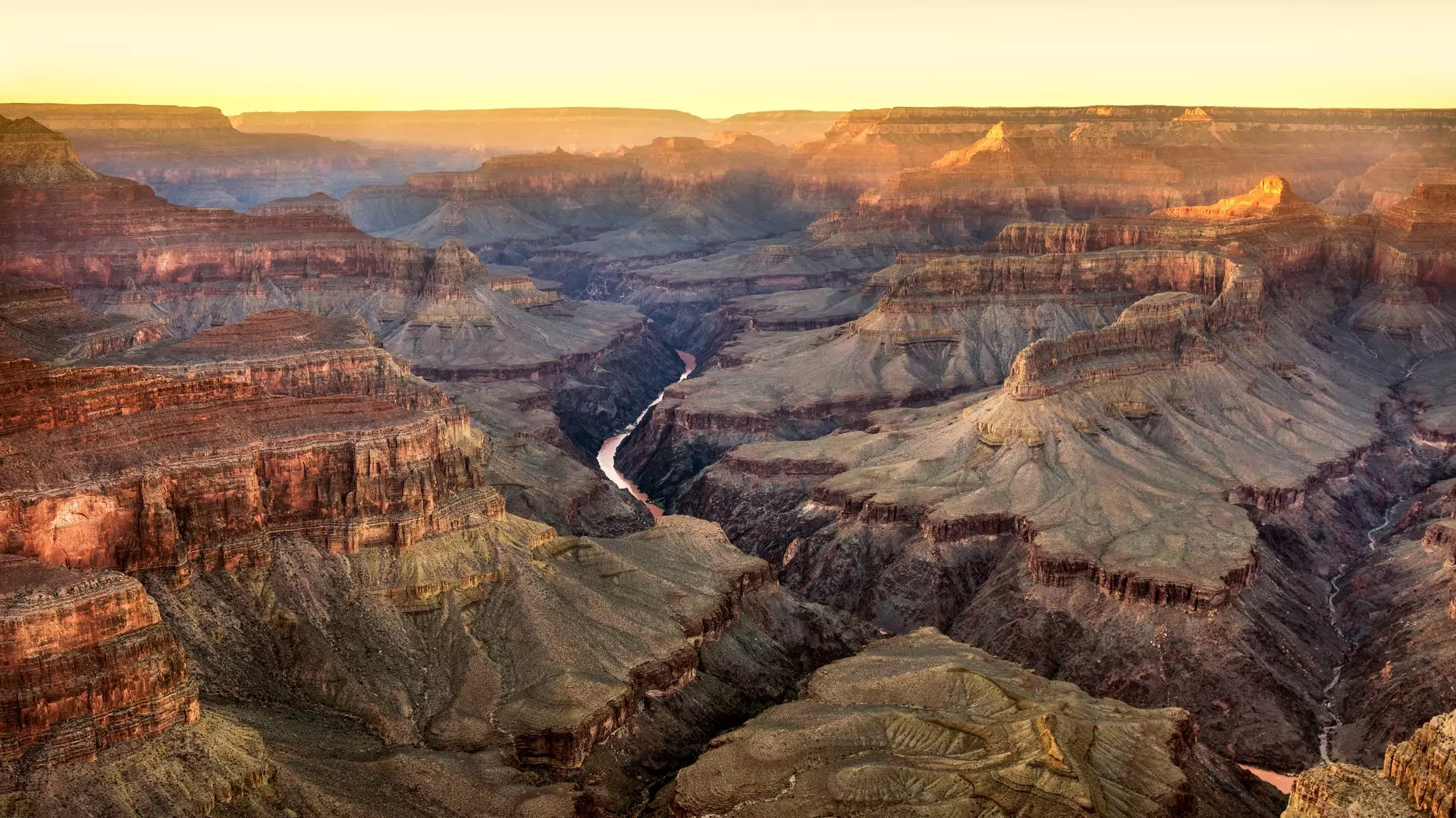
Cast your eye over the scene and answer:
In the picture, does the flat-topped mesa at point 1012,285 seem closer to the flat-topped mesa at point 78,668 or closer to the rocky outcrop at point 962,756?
the rocky outcrop at point 962,756

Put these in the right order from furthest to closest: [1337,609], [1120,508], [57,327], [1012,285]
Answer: [1012,285] → [57,327] → [1120,508] → [1337,609]

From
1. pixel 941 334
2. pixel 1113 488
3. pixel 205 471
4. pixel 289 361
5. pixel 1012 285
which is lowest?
pixel 941 334

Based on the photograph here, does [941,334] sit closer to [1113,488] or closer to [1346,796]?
[1113,488]

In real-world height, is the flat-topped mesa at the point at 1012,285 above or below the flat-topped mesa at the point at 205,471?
below

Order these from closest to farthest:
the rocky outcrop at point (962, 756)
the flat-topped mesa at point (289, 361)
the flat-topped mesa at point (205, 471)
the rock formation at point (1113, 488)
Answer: the rocky outcrop at point (962, 756) → the flat-topped mesa at point (205, 471) → the rock formation at point (1113, 488) → the flat-topped mesa at point (289, 361)

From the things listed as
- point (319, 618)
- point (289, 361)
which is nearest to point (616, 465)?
point (289, 361)

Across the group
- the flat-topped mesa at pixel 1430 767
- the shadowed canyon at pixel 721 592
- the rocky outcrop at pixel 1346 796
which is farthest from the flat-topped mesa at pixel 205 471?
the flat-topped mesa at pixel 1430 767
